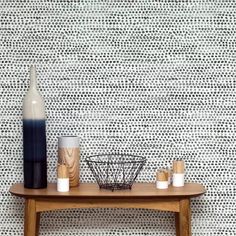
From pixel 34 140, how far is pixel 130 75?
16.2 inches

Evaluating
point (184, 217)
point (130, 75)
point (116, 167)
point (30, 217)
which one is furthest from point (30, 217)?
point (130, 75)

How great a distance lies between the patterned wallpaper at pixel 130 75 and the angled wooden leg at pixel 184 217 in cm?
22

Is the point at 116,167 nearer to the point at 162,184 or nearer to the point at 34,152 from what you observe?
the point at 162,184

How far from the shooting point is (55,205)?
4.83ft

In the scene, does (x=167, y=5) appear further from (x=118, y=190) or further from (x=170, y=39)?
(x=118, y=190)

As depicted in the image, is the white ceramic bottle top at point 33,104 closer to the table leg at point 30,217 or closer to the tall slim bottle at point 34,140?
the tall slim bottle at point 34,140

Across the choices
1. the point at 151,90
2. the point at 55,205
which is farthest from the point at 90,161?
the point at 151,90

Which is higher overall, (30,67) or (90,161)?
(30,67)

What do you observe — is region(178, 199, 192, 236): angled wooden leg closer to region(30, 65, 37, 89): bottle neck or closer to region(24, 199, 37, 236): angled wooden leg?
region(24, 199, 37, 236): angled wooden leg

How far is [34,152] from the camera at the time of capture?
59.5 inches

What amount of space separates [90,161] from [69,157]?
0.07 meters

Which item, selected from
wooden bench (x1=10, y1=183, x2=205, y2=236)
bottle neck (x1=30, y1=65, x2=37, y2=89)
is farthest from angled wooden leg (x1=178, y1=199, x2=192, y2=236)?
bottle neck (x1=30, y1=65, x2=37, y2=89)

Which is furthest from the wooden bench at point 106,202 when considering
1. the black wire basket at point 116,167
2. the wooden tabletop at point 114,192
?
the black wire basket at point 116,167

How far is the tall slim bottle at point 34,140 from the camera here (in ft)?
4.96
